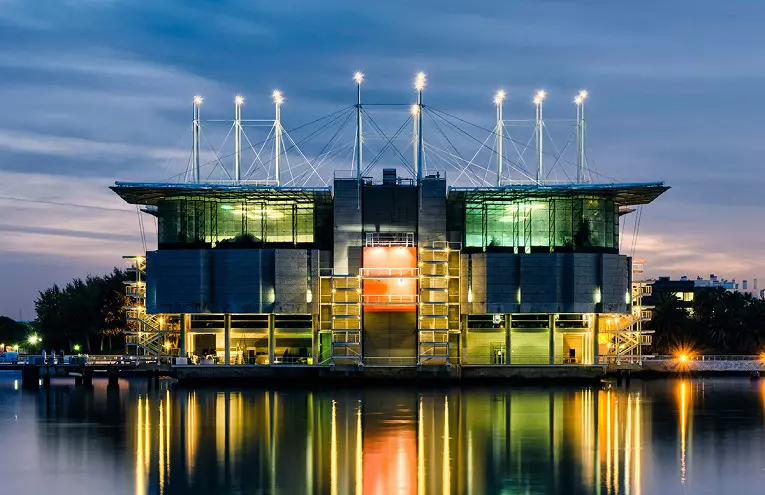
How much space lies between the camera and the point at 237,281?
126m

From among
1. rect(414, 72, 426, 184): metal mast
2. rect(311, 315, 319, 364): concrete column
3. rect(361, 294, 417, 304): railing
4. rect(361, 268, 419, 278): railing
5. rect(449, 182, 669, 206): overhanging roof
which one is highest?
rect(414, 72, 426, 184): metal mast

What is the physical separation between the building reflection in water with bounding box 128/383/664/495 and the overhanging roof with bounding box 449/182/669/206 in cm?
3323

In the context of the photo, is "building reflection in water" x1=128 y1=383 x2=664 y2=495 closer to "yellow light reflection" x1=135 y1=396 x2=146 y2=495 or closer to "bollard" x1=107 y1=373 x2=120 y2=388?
"yellow light reflection" x1=135 y1=396 x2=146 y2=495

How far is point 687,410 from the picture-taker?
291 ft

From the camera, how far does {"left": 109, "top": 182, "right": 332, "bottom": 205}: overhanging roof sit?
12644 centimetres

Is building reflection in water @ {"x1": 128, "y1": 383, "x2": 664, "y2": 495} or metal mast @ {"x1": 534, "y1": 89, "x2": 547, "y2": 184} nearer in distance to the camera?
building reflection in water @ {"x1": 128, "y1": 383, "x2": 664, "y2": 495}

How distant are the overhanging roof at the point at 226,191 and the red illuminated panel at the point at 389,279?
9.15 meters

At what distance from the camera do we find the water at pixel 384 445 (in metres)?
50.0

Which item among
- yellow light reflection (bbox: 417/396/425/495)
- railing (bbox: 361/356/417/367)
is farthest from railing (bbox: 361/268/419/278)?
yellow light reflection (bbox: 417/396/425/495)

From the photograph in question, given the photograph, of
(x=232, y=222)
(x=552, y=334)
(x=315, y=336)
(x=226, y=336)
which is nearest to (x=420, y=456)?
(x=315, y=336)

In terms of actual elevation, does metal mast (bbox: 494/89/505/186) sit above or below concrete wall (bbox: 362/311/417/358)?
above

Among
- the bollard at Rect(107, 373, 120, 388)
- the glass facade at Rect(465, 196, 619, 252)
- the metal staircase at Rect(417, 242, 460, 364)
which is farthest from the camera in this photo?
the glass facade at Rect(465, 196, 619, 252)

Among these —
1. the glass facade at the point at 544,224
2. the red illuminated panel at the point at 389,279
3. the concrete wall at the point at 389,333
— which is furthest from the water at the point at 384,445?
the glass facade at the point at 544,224

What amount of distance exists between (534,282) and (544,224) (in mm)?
8768
